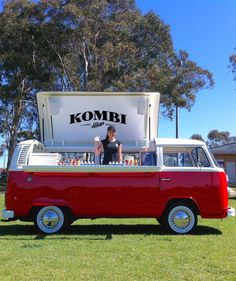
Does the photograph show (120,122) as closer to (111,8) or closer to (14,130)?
(111,8)

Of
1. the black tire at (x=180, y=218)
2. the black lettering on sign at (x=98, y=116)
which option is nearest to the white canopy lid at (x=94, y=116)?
the black lettering on sign at (x=98, y=116)

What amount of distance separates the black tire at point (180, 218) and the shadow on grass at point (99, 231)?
0.59 ft

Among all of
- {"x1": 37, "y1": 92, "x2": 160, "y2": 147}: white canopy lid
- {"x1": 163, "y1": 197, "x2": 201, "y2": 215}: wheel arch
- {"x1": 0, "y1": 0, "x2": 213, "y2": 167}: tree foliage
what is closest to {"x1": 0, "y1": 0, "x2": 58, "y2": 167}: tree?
{"x1": 0, "y1": 0, "x2": 213, "y2": 167}: tree foliage

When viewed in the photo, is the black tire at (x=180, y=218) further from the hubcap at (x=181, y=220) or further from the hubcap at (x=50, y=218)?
the hubcap at (x=50, y=218)

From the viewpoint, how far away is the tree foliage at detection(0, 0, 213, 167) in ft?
99.2

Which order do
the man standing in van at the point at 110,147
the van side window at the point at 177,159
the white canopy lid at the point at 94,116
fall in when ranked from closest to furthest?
the van side window at the point at 177,159 → the man standing in van at the point at 110,147 → the white canopy lid at the point at 94,116

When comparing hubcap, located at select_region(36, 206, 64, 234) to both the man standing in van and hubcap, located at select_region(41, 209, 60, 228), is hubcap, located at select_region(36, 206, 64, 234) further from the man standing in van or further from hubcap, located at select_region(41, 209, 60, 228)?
the man standing in van

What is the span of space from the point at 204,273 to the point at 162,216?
144 inches

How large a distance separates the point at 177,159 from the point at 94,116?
2262 millimetres

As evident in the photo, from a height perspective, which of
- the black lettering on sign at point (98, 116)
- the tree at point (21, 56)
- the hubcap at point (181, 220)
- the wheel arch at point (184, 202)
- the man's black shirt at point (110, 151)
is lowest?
the hubcap at point (181, 220)

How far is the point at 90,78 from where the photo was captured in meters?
31.5

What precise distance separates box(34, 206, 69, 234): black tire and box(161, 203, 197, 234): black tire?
6.95ft

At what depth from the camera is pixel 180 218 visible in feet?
33.0

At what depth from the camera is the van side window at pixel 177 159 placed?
34.1ft
